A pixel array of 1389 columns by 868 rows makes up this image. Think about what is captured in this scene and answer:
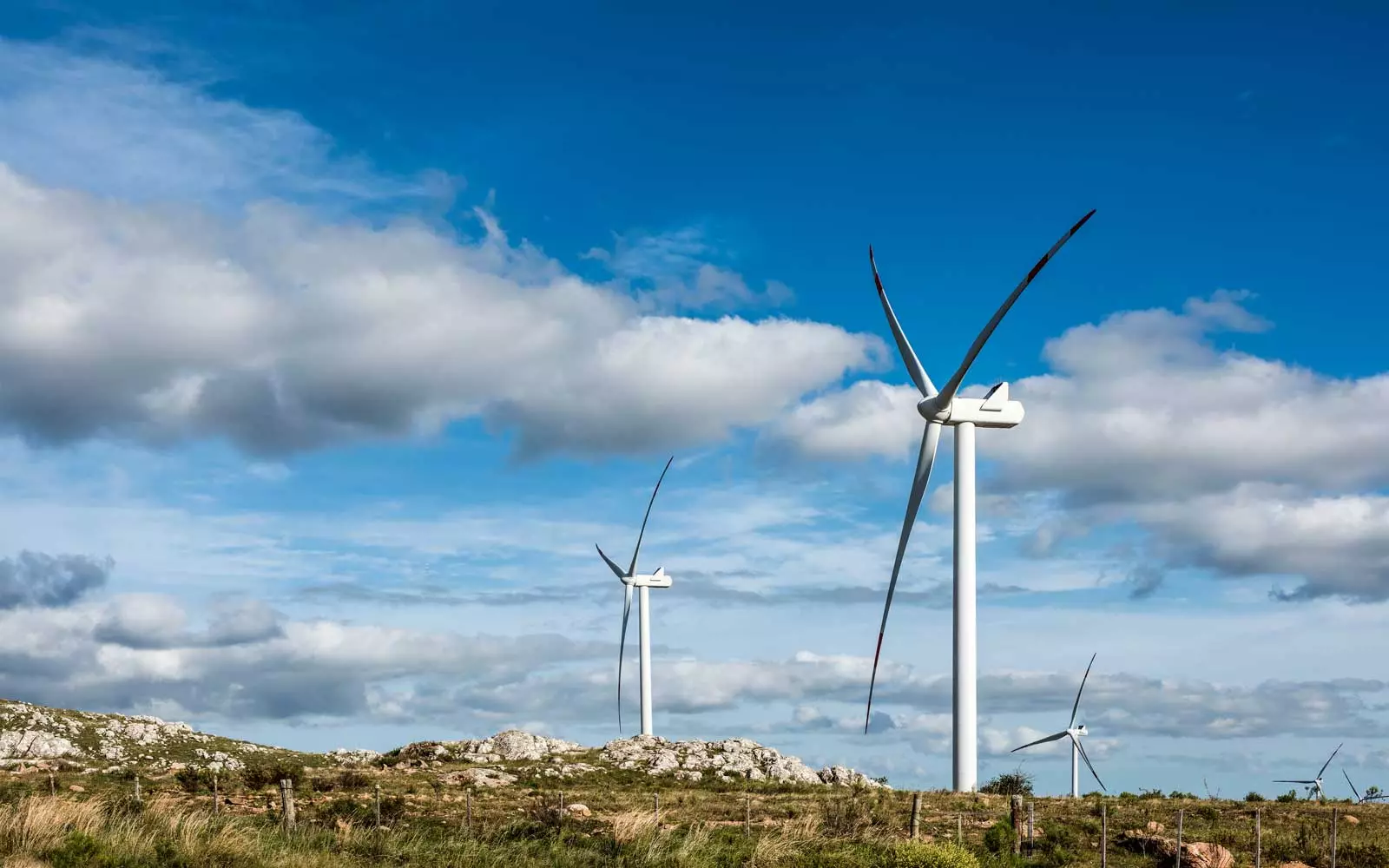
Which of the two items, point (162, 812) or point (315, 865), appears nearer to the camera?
point (315, 865)

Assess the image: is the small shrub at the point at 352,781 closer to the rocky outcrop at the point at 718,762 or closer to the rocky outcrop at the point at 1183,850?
the rocky outcrop at the point at 718,762

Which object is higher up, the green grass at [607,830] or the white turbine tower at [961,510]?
the white turbine tower at [961,510]

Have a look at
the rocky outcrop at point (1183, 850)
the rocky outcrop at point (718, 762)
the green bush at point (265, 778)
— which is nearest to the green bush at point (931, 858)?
the rocky outcrop at point (1183, 850)

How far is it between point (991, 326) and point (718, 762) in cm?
4718

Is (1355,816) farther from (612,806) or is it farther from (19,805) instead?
(19,805)

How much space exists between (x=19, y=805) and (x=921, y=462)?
41053 millimetres

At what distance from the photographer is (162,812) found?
3803 cm

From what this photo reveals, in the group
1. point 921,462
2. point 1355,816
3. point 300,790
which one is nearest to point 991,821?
point 1355,816

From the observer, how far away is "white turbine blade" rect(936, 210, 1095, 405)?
47.8 m

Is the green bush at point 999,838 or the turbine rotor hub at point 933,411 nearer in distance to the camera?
the green bush at point 999,838

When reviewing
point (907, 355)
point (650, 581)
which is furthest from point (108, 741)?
point (907, 355)

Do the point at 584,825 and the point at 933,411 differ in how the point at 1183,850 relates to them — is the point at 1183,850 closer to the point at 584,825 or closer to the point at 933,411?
the point at 584,825

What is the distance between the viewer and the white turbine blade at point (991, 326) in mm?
47844

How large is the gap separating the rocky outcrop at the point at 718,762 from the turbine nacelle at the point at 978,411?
32.3 meters
